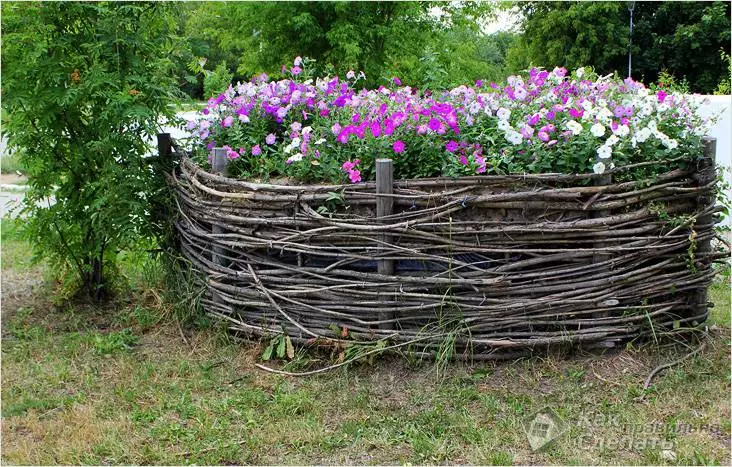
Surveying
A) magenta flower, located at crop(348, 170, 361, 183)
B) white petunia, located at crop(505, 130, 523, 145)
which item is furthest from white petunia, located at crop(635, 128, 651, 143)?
magenta flower, located at crop(348, 170, 361, 183)

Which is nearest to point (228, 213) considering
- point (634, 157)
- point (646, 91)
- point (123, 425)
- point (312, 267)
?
point (312, 267)

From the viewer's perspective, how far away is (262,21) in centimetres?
937

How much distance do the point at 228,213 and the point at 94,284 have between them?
1.56 m

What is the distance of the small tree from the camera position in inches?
184

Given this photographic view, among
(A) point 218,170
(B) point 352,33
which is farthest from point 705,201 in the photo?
(B) point 352,33

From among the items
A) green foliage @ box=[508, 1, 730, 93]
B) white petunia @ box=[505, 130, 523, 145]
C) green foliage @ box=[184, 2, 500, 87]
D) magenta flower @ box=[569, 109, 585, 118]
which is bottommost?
white petunia @ box=[505, 130, 523, 145]

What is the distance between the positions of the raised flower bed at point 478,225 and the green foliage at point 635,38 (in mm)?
20194

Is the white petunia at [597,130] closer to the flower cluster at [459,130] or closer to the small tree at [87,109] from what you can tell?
the flower cluster at [459,130]

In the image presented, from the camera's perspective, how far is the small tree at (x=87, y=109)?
4.67 meters

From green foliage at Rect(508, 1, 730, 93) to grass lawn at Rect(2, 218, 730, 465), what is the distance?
20893mm

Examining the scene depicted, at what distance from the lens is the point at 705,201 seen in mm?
4250

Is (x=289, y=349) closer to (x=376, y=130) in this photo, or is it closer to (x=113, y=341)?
(x=113, y=341)

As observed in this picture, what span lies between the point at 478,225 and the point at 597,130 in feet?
2.56

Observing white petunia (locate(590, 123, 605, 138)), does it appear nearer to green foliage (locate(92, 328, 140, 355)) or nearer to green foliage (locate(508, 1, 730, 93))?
green foliage (locate(92, 328, 140, 355))
